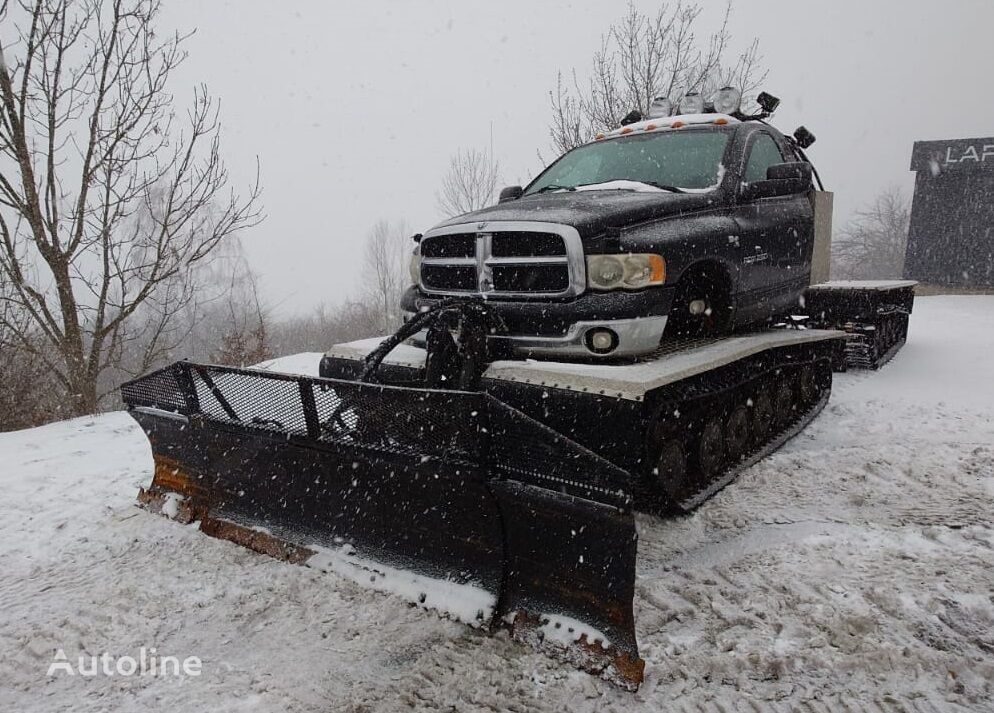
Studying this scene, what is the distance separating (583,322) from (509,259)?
0.57 meters

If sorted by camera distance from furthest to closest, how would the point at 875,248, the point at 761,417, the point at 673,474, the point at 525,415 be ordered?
the point at 875,248 < the point at 761,417 < the point at 673,474 < the point at 525,415

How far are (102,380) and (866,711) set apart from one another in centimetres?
2740

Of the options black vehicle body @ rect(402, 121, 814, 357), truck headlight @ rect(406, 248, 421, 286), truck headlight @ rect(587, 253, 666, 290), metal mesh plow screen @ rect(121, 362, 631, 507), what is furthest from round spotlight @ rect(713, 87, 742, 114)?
metal mesh plow screen @ rect(121, 362, 631, 507)

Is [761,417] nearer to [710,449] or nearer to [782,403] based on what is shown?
[782,403]

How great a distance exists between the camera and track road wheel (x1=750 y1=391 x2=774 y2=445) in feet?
15.8

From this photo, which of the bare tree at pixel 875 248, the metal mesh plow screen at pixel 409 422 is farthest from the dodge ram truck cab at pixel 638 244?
the bare tree at pixel 875 248

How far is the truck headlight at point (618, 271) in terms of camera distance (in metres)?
3.28

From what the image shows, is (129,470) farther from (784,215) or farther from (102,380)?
(102,380)

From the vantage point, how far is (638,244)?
11.0 feet

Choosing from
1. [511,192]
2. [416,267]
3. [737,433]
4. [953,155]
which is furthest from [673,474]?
[953,155]

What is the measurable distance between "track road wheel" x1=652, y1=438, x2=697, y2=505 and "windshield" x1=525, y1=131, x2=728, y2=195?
1741mm

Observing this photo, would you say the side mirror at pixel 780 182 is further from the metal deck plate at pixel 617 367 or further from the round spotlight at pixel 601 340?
the round spotlight at pixel 601 340

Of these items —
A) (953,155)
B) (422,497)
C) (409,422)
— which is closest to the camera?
(409,422)

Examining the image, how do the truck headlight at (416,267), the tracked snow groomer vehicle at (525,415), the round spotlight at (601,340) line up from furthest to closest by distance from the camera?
the truck headlight at (416,267), the round spotlight at (601,340), the tracked snow groomer vehicle at (525,415)
